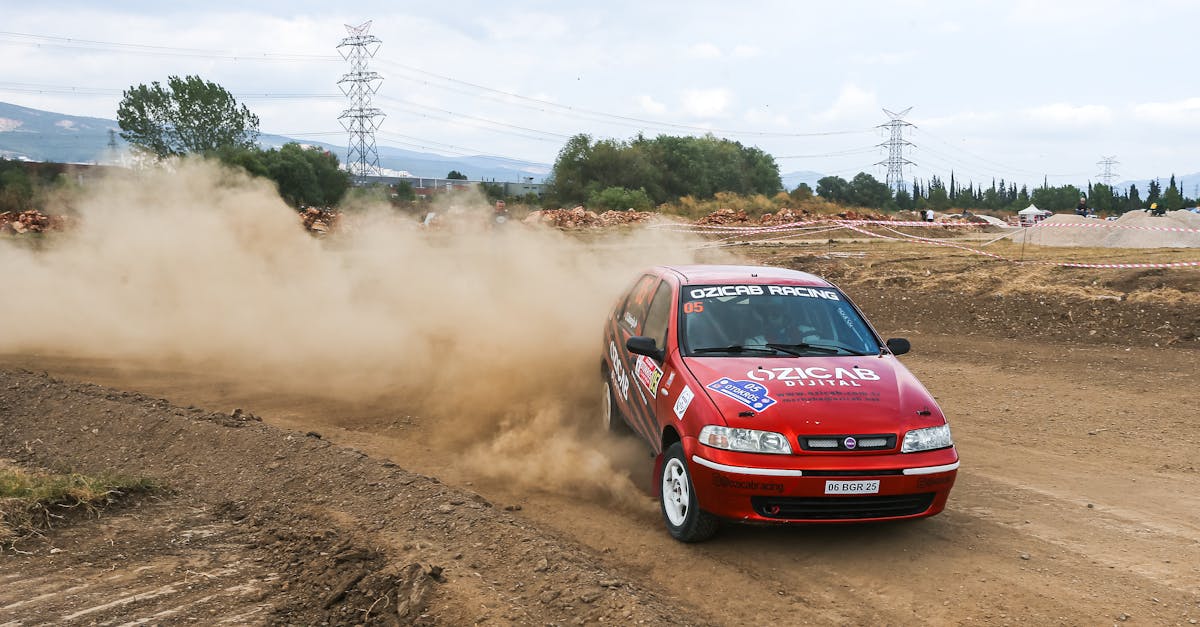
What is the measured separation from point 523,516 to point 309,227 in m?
24.7

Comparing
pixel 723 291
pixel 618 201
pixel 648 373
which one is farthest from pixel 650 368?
pixel 618 201

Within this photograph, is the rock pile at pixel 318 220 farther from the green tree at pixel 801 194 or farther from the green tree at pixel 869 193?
the green tree at pixel 869 193

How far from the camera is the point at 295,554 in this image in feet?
16.0

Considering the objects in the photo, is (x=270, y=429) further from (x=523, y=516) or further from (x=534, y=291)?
(x=534, y=291)

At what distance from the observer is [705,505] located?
195 inches

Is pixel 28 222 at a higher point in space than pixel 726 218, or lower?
lower

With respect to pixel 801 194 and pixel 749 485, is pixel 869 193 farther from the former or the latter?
pixel 749 485

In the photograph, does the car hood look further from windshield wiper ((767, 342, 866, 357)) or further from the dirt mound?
the dirt mound

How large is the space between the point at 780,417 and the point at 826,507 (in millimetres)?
555

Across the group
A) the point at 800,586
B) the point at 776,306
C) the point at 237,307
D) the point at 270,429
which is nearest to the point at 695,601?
the point at 800,586

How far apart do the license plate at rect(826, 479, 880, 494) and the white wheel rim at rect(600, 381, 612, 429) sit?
9.69ft

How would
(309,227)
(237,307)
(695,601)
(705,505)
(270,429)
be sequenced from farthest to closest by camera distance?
(309,227)
(237,307)
(270,429)
(705,505)
(695,601)

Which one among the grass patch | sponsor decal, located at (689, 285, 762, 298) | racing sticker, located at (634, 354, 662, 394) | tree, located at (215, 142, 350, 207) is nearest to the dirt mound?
sponsor decal, located at (689, 285, 762, 298)

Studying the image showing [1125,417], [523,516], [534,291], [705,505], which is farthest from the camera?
[534,291]
